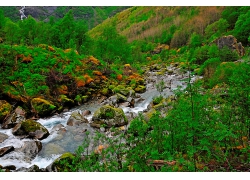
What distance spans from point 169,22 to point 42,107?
231 ft

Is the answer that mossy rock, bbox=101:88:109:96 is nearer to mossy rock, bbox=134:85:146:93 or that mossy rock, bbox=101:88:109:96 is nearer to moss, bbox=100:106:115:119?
mossy rock, bbox=134:85:146:93

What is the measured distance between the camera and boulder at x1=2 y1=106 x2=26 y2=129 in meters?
10.1

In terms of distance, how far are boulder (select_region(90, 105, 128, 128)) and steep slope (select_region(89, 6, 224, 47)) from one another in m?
31.0

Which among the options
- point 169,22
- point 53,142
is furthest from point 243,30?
point 169,22

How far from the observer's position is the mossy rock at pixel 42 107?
458 inches

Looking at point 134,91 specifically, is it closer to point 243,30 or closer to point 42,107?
point 42,107

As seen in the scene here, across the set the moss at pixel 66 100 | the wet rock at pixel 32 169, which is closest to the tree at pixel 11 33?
the moss at pixel 66 100

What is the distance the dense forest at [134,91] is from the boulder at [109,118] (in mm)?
77

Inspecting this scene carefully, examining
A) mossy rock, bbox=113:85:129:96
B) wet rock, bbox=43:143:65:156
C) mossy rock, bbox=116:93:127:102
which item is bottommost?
wet rock, bbox=43:143:65:156

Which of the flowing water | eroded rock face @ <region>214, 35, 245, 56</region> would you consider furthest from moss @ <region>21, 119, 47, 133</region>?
eroded rock face @ <region>214, 35, 245, 56</region>

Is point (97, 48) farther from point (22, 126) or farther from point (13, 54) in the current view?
point (22, 126)

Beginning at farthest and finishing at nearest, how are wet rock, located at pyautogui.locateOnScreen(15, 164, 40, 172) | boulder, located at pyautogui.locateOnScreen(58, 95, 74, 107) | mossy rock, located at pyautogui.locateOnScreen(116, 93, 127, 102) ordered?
mossy rock, located at pyautogui.locateOnScreen(116, 93, 127, 102), boulder, located at pyautogui.locateOnScreen(58, 95, 74, 107), wet rock, located at pyautogui.locateOnScreen(15, 164, 40, 172)

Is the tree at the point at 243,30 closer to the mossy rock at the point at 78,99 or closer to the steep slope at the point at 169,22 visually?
the steep slope at the point at 169,22

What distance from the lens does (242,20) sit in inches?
1143
